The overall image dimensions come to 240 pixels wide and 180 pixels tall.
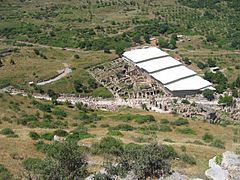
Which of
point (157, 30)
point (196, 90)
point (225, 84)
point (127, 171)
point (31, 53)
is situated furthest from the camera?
point (157, 30)

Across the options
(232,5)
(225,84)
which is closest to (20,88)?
(225,84)

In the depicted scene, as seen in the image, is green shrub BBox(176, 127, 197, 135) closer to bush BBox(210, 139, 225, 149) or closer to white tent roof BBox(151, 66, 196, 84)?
bush BBox(210, 139, 225, 149)

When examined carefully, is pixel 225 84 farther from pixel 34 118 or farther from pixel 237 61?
pixel 34 118

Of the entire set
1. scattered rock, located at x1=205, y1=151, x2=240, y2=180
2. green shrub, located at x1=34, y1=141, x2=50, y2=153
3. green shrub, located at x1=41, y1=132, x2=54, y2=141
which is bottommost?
green shrub, located at x1=41, y1=132, x2=54, y2=141

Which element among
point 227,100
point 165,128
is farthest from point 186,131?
point 227,100

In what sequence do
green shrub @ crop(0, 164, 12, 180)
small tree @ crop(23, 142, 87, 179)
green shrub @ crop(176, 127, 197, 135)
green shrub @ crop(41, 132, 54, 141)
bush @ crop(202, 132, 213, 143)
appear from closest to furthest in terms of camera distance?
small tree @ crop(23, 142, 87, 179) → green shrub @ crop(0, 164, 12, 180) → green shrub @ crop(41, 132, 54, 141) → bush @ crop(202, 132, 213, 143) → green shrub @ crop(176, 127, 197, 135)

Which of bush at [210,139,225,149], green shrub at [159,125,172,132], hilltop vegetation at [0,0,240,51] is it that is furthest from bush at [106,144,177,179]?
hilltop vegetation at [0,0,240,51]
